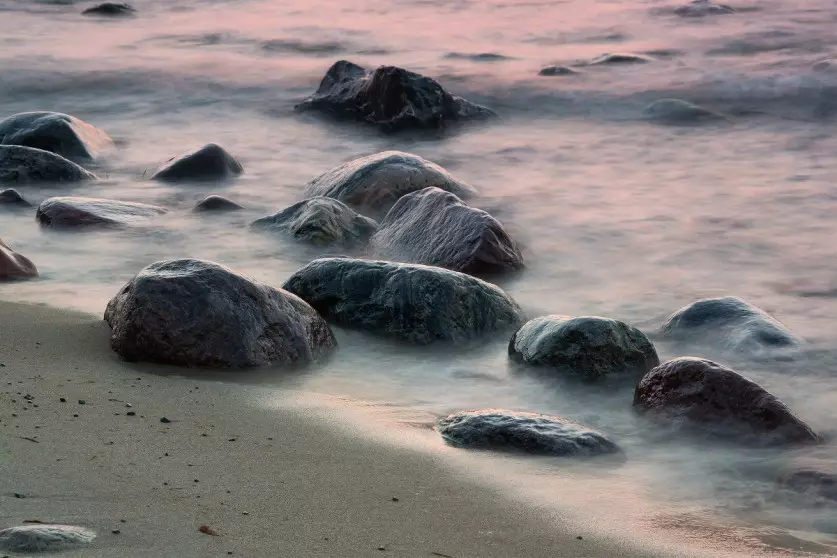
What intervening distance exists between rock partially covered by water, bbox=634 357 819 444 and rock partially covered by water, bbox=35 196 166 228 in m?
3.12

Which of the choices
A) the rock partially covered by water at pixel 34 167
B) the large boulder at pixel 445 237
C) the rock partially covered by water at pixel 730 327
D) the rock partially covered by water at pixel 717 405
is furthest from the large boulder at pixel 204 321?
the rock partially covered by water at pixel 34 167

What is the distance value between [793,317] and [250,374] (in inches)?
90.0

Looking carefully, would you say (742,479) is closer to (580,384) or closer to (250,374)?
(580,384)

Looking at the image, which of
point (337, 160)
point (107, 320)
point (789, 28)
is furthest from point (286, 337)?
point (789, 28)

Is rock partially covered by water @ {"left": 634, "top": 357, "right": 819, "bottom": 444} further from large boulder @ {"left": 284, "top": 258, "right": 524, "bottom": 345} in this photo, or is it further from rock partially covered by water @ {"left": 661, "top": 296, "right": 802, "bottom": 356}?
large boulder @ {"left": 284, "top": 258, "right": 524, "bottom": 345}

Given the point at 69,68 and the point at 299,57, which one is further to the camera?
the point at 299,57

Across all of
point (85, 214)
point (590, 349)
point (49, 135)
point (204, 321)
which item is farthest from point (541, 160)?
point (204, 321)

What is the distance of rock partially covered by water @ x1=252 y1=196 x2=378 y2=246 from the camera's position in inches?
227

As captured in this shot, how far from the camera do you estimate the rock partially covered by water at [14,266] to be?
16.0 ft

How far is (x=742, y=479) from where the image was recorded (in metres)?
3.34

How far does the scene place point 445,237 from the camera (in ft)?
17.5

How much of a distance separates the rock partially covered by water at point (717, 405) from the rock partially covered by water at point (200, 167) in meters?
4.08

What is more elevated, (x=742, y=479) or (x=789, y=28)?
(x=789, y=28)

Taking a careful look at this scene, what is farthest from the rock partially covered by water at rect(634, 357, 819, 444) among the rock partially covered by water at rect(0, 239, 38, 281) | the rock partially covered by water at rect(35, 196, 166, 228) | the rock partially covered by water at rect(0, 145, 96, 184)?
the rock partially covered by water at rect(0, 145, 96, 184)
